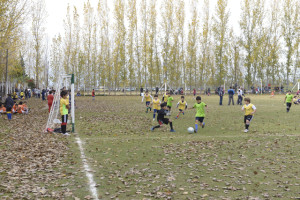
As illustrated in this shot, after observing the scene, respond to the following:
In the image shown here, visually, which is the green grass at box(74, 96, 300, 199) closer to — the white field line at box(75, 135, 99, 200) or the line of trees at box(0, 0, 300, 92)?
the white field line at box(75, 135, 99, 200)

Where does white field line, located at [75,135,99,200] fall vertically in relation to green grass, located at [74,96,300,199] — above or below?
below

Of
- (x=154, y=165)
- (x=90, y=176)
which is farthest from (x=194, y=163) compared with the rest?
(x=90, y=176)

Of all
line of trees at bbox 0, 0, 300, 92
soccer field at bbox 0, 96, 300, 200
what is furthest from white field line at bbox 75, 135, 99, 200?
line of trees at bbox 0, 0, 300, 92

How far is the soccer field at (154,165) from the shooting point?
20.3ft

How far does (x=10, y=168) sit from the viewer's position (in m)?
7.88

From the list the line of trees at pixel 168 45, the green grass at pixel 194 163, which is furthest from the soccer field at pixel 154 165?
the line of trees at pixel 168 45

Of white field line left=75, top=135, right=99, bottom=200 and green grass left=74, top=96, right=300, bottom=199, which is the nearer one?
white field line left=75, top=135, right=99, bottom=200

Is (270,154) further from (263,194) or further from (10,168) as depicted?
(10,168)

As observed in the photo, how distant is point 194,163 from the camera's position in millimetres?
8477

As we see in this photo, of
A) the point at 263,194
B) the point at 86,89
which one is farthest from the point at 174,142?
the point at 86,89

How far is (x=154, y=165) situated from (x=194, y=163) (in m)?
1.19

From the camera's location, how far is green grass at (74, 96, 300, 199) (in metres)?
6.23

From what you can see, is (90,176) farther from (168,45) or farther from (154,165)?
(168,45)

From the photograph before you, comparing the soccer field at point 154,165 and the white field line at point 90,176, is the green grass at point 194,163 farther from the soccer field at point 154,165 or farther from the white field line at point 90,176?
the white field line at point 90,176
